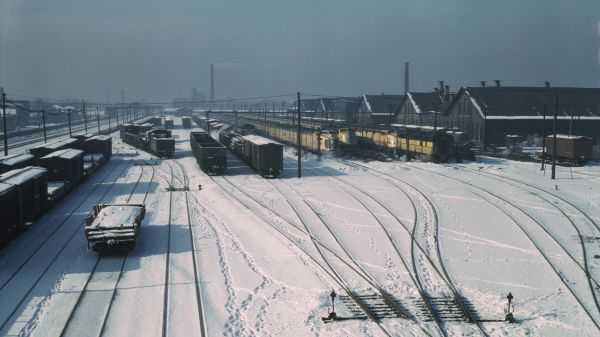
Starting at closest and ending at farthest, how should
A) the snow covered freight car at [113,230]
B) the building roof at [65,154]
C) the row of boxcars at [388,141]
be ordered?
the snow covered freight car at [113,230]
the building roof at [65,154]
the row of boxcars at [388,141]

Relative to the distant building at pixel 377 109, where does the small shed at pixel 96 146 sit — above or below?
below

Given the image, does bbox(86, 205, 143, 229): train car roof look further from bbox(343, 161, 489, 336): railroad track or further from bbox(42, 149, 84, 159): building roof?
bbox(42, 149, 84, 159): building roof

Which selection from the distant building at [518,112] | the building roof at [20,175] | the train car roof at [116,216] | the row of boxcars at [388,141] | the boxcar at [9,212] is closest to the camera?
the train car roof at [116,216]

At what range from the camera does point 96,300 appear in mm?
15234

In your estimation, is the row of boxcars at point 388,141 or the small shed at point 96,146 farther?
the small shed at point 96,146

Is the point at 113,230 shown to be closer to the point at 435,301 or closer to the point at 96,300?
the point at 96,300

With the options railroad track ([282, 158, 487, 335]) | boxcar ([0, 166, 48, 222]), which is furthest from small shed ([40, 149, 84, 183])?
railroad track ([282, 158, 487, 335])

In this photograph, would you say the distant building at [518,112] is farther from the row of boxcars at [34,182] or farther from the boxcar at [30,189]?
the boxcar at [30,189]

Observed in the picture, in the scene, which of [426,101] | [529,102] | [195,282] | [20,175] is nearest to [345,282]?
[195,282]

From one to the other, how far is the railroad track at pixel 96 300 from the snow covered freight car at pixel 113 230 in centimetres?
49

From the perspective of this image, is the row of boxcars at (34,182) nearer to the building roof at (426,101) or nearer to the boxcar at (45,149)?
the boxcar at (45,149)

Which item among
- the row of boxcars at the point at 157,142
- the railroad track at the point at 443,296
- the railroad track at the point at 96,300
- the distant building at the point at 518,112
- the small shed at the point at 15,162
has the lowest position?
the railroad track at the point at 443,296

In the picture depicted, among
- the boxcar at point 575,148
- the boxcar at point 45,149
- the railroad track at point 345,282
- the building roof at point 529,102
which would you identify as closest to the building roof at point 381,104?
the building roof at point 529,102

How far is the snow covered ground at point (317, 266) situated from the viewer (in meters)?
13.9
